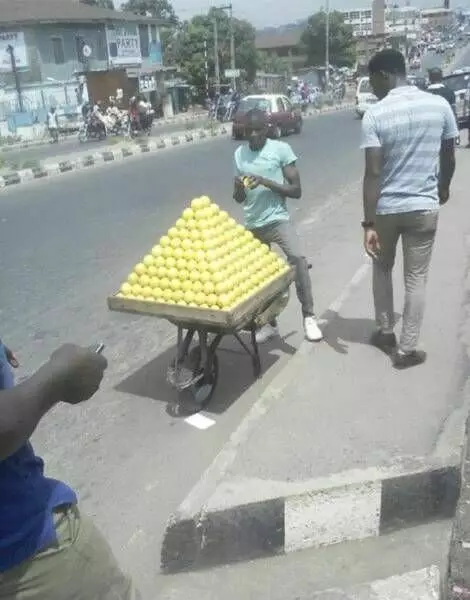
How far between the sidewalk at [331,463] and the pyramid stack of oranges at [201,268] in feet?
2.17

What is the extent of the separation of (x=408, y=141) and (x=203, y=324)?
1590mm

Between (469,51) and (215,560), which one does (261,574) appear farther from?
(469,51)

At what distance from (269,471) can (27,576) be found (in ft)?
5.58

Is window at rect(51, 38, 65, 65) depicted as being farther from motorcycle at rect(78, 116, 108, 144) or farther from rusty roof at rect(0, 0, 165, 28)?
motorcycle at rect(78, 116, 108, 144)

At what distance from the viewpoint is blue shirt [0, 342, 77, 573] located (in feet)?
5.48

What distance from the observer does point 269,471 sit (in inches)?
129

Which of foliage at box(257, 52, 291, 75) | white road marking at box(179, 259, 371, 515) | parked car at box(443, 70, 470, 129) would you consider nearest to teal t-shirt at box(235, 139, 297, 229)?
white road marking at box(179, 259, 371, 515)

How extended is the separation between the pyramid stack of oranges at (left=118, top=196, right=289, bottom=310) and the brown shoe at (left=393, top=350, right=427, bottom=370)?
3.09 ft

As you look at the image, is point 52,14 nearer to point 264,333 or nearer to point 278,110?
point 278,110

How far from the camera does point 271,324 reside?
5.36 m

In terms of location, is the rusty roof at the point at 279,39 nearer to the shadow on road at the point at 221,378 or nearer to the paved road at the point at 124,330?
the paved road at the point at 124,330

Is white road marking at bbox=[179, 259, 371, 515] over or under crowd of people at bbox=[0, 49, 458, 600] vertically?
under

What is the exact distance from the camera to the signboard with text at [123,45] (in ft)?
137

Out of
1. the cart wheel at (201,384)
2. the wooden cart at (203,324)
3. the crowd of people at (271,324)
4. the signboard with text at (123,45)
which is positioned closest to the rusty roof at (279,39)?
the signboard with text at (123,45)
